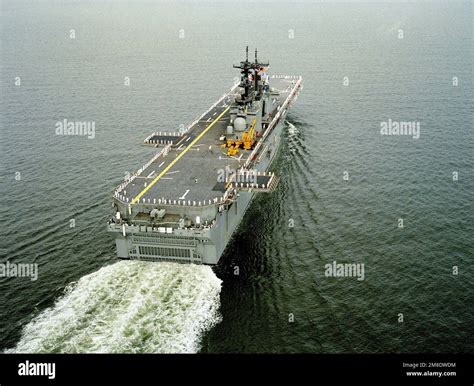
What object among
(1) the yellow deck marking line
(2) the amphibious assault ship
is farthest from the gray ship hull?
(1) the yellow deck marking line

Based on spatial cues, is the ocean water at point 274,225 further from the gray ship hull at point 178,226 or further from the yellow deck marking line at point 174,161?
the yellow deck marking line at point 174,161

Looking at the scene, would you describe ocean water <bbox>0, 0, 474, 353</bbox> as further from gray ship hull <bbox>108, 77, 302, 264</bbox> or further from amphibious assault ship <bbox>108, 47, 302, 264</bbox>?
amphibious assault ship <bbox>108, 47, 302, 264</bbox>

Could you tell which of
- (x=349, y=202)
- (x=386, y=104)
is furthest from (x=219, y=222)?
(x=386, y=104)

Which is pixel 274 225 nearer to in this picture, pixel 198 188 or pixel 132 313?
pixel 198 188

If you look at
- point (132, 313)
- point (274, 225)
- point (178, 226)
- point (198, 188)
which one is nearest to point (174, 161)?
point (198, 188)

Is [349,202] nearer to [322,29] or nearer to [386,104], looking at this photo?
[386,104]

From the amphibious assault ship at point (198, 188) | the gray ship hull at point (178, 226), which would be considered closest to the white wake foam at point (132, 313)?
the gray ship hull at point (178, 226)
